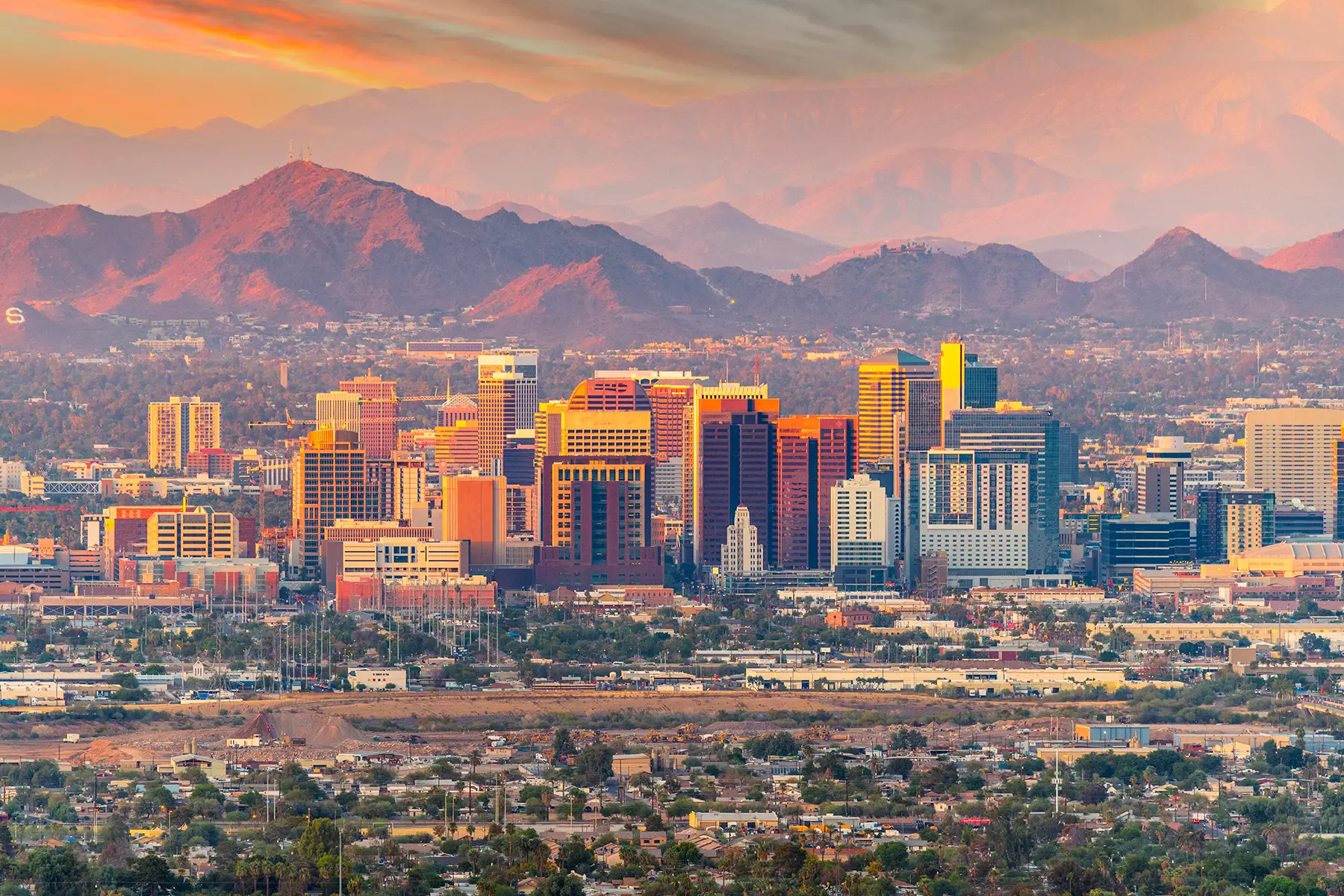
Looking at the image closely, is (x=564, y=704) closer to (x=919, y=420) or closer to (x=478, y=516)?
(x=478, y=516)

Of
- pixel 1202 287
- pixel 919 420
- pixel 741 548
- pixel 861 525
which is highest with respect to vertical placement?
pixel 1202 287

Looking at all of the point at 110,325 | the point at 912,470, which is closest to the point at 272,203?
the point at 110,325

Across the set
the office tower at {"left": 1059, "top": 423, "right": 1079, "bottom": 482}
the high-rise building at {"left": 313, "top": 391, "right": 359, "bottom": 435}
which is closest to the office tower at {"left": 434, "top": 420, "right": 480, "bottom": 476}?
the high-rise building at {"left": 313, "top": 391, "right": 359, "bottom": 435}

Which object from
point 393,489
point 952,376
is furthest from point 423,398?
point 393,489

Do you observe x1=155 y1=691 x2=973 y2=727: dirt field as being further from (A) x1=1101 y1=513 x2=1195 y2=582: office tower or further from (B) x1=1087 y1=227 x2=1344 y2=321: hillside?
(B) x1=1087 y1=227 x2=1344 y2=321: hillside

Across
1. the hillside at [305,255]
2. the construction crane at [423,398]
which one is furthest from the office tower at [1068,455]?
the hillside at [305,255]

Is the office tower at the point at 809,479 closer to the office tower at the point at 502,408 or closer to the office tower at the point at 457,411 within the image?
the office tower at the point at 502,408

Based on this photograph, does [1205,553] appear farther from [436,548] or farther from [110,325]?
[110,325]
